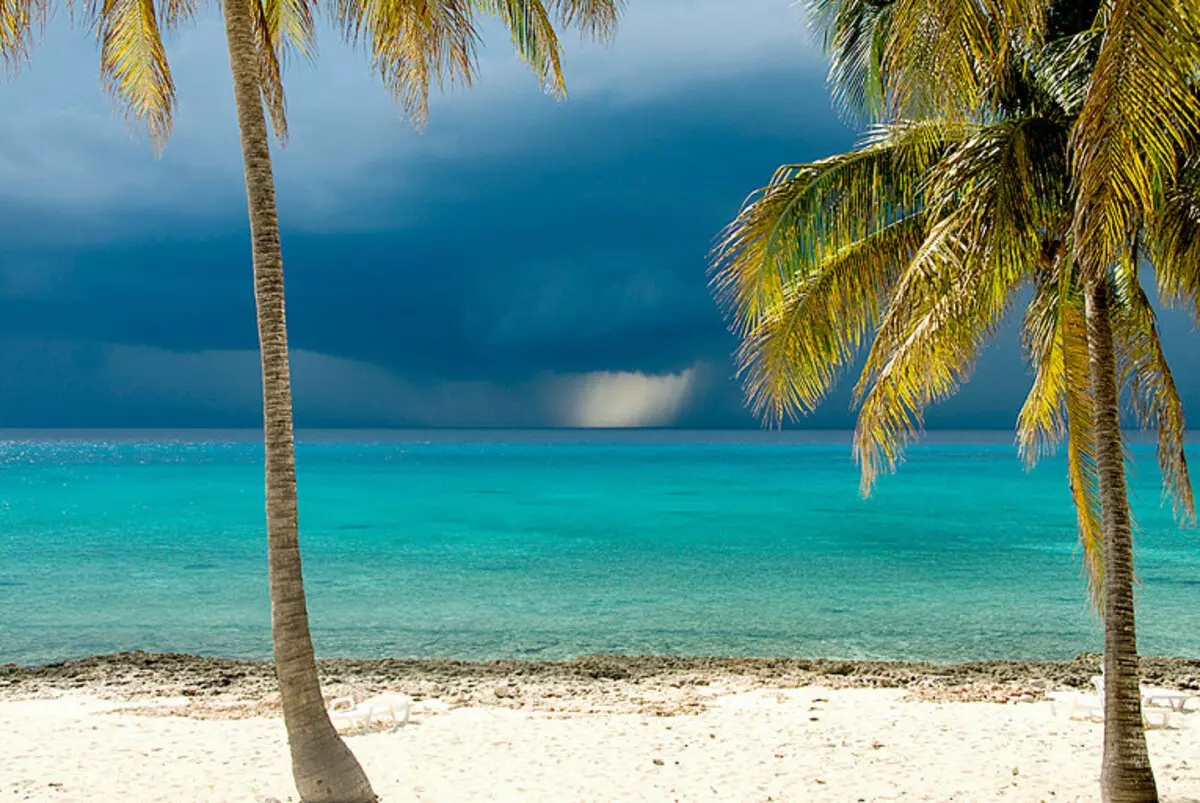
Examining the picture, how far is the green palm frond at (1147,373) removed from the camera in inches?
342

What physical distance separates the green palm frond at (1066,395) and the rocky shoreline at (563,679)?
7.07ft

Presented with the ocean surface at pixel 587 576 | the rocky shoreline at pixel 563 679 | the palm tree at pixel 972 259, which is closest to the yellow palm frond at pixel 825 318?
the palm tree at pixel 972 259

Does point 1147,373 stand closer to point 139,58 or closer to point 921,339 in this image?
point 921,339

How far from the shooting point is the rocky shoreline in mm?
10539

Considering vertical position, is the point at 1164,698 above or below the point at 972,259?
below

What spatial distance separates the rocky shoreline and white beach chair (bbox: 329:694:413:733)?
115cm

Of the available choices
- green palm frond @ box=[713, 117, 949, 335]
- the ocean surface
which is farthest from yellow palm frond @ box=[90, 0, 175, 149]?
the ocean surface

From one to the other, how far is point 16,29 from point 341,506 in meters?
42.5

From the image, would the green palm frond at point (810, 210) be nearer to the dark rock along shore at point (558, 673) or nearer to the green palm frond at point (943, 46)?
the green palm frond at point (943, 46)

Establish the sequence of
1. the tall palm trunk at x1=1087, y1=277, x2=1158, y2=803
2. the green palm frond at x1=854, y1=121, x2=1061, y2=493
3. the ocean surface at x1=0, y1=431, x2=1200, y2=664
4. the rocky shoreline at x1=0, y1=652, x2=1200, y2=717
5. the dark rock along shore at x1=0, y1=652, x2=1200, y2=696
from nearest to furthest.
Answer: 1. the tall palm trunk at x1=1087, y1=277, x2=1158, y2=803
2. the green palm frond at x1=854, y1=121, x2=1061, y2=493
3. the rocky shoreline at x1=0, y1=652, x2=1200, y2=717
4. the dark rock along shore at x1=0, y1=652, x2=1200, y2=696
5. the ocean surface at x1=0, y1=431, x2=1200, y2=664

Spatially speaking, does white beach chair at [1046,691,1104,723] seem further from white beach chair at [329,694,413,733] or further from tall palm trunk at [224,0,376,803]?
tall palm trunk at [224,0,376,803]

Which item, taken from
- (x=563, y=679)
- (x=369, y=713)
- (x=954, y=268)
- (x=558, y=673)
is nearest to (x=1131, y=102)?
(x=954, y=268)

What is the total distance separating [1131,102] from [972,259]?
5.70 feet

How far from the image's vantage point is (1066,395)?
946 centimetres
